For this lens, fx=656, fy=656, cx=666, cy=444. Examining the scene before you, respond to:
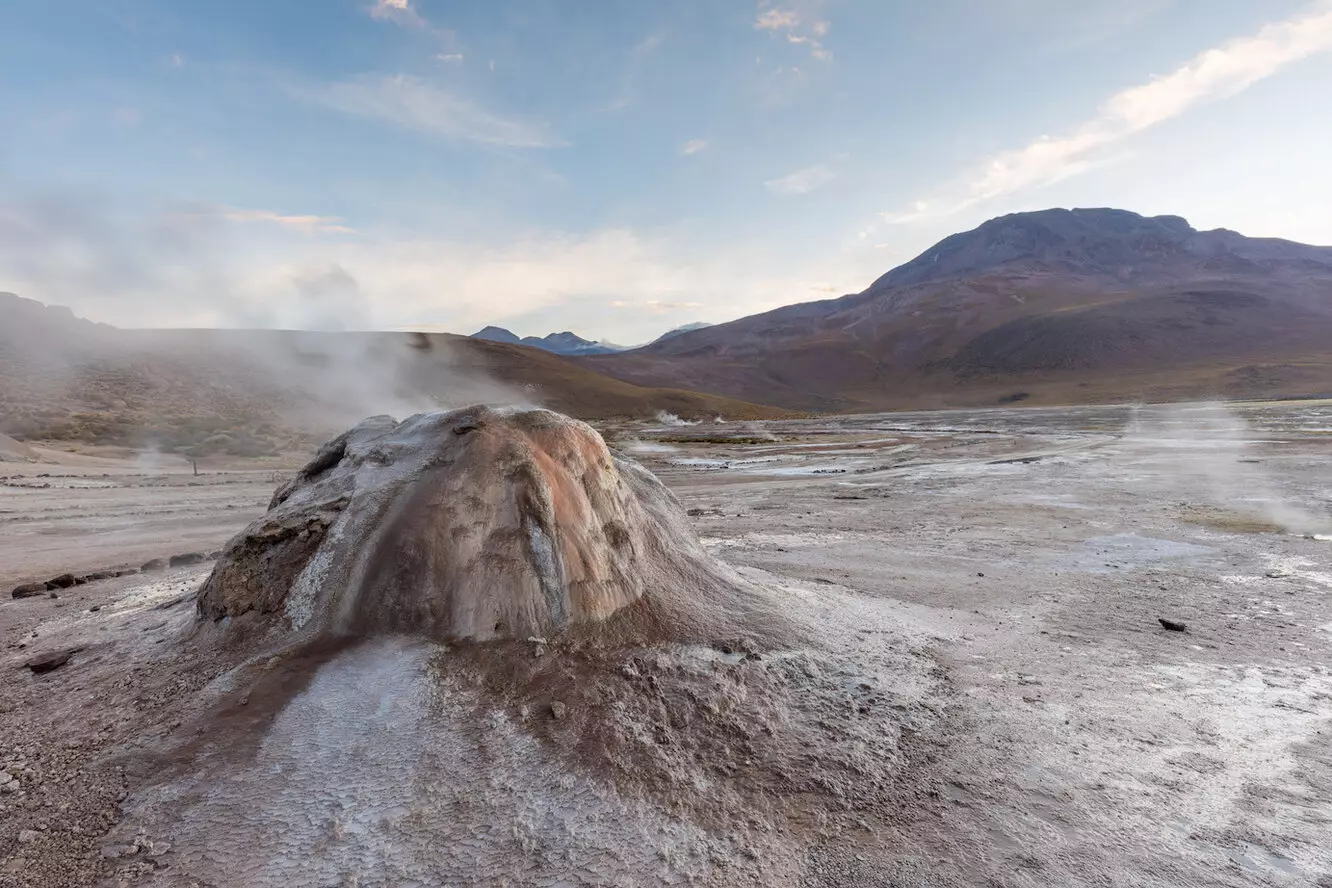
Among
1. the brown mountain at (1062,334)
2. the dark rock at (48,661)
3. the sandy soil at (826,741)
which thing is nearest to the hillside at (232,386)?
the dark rock at (48,661)

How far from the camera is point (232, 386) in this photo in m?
43.5

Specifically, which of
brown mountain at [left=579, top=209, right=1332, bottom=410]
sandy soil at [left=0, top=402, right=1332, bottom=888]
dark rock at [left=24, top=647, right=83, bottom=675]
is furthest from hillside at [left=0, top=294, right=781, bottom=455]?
brown mountain at [left=579, top=209, right=1332, bottom=410]

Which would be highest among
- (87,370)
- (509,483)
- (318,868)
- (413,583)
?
(87,370)

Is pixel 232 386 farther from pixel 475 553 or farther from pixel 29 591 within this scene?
pixel 475 553

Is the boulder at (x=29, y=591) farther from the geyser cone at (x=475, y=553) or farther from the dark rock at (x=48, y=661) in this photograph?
the geyser cone at (x=475, y=553)

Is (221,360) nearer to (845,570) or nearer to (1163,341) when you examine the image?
(845,570)

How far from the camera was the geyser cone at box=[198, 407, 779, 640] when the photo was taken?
164 inches

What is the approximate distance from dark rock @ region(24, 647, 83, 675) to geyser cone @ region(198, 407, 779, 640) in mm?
1004

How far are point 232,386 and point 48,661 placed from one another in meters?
46.4

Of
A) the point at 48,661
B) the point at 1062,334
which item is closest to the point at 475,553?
the point at 48,661

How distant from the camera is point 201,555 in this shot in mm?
8555

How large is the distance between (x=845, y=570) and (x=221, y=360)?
53.8m

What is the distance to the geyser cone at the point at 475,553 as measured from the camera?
4.16 metres

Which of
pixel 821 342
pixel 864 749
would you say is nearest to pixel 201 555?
pixel 864 749
